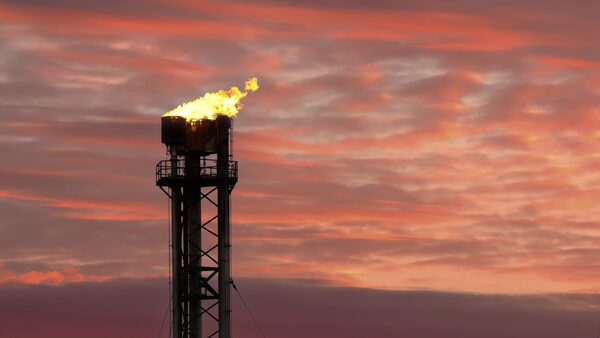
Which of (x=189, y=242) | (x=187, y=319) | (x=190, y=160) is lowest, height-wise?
(x=187, y=319)

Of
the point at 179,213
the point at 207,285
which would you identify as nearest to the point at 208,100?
the point at 179,213

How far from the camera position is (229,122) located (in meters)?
77.2

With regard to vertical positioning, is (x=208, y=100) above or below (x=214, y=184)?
above

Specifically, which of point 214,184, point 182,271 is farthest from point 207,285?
point 214,184

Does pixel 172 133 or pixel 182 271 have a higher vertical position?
pixel 172 133

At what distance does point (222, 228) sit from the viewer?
7519 cm

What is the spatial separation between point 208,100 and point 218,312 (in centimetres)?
1502

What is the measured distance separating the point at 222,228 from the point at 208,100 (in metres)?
9.42

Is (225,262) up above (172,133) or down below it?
below

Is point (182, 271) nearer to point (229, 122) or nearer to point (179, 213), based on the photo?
point (179, 213)

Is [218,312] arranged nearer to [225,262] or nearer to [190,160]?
[225,262]

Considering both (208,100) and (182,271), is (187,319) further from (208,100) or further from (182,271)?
(208,100)

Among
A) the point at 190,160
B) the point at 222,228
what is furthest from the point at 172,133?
the point at 222,228

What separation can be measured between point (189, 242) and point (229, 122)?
350 inches
